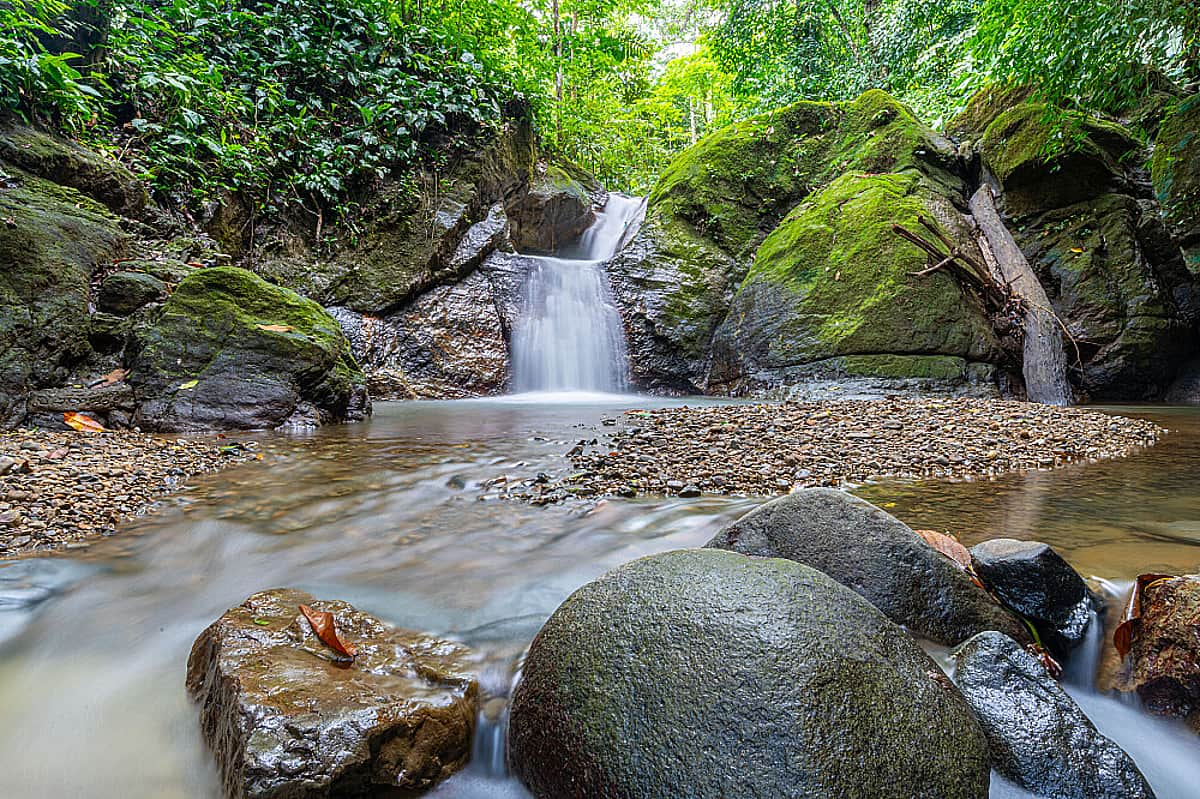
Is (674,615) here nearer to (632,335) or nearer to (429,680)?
(429,680)

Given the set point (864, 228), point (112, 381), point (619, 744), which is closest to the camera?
point (619, 744)

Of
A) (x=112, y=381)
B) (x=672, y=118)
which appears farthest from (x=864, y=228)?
(x=672, y=118)

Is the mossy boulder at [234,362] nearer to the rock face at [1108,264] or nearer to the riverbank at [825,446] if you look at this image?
the riverbank at [825,446]

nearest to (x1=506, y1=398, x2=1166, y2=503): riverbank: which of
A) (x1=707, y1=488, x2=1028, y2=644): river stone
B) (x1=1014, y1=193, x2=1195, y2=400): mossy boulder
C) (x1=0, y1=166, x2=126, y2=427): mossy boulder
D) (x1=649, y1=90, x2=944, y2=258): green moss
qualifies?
(x1=707, y1=488, x2=1028, y2=644): river stone

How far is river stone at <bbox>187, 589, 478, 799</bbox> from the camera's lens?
126 cm

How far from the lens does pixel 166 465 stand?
370 centimetres

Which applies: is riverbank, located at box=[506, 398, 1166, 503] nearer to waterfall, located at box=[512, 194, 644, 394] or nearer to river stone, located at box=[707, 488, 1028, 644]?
river stone, located at box=[707, 488, 1028, 644]

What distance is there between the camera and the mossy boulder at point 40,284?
4.51 m

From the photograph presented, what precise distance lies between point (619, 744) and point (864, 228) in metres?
9.40

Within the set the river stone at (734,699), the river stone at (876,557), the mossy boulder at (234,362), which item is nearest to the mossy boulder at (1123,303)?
the river stone at (876,557)

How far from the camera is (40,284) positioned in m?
4.82

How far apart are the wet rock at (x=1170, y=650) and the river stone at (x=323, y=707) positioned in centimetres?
189

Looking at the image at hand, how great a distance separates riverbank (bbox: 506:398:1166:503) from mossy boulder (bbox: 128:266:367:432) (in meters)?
2.95

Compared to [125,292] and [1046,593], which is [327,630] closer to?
[1046,593]
